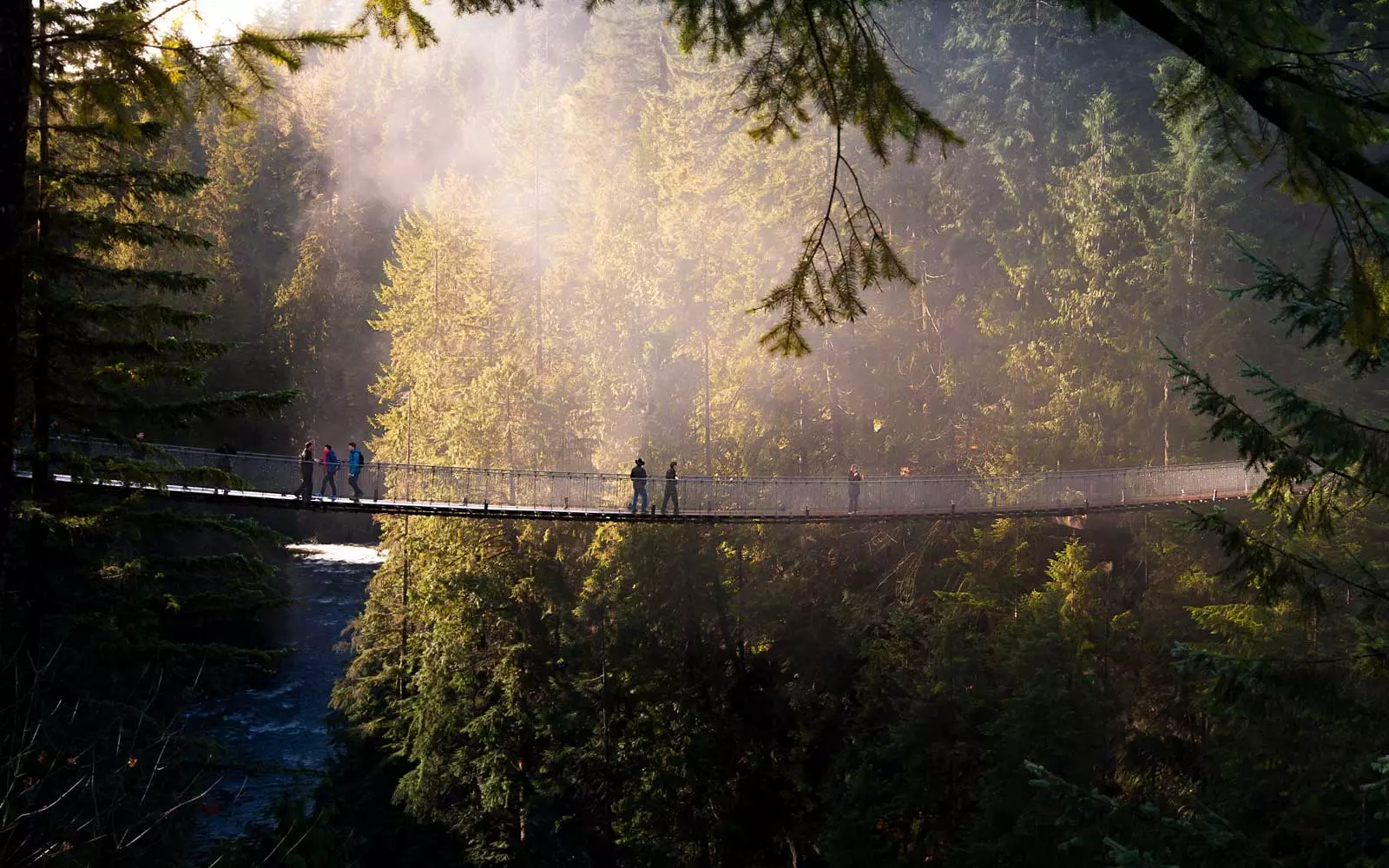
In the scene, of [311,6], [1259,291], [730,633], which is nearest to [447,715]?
[730,633]

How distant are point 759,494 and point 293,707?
1380 cm

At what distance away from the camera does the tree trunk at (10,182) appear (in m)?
5.05

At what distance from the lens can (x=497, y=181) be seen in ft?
112

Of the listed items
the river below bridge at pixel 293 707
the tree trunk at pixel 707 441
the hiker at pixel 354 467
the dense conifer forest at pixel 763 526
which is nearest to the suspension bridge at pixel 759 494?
the hiker at pixel 354 467

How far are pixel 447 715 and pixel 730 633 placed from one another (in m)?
6.75

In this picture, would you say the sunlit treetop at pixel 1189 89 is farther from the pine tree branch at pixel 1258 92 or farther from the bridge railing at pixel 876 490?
the bridge railing at pixel 876 490

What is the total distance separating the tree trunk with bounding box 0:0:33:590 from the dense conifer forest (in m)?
4.03

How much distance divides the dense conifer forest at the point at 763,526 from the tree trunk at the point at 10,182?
4.03 metres

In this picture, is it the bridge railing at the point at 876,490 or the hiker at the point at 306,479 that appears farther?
the bridge railing at the point at 876,490

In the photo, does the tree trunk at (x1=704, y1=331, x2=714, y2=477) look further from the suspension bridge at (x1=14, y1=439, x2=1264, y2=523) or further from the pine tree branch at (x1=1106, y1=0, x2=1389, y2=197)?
the pine tree branch at (x1=1106, y1=0, x2=1389, y2=197)

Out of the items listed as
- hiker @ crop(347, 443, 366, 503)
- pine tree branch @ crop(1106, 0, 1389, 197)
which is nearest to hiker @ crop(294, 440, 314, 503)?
hiker @ crop(347, 443, 366, 503)

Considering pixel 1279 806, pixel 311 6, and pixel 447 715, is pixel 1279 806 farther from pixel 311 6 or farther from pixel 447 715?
pixel 311 6

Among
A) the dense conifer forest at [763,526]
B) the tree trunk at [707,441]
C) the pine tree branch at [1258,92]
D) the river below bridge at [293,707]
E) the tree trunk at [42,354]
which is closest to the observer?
the pine tree branch at [1258,92]

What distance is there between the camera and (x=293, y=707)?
27672mm
